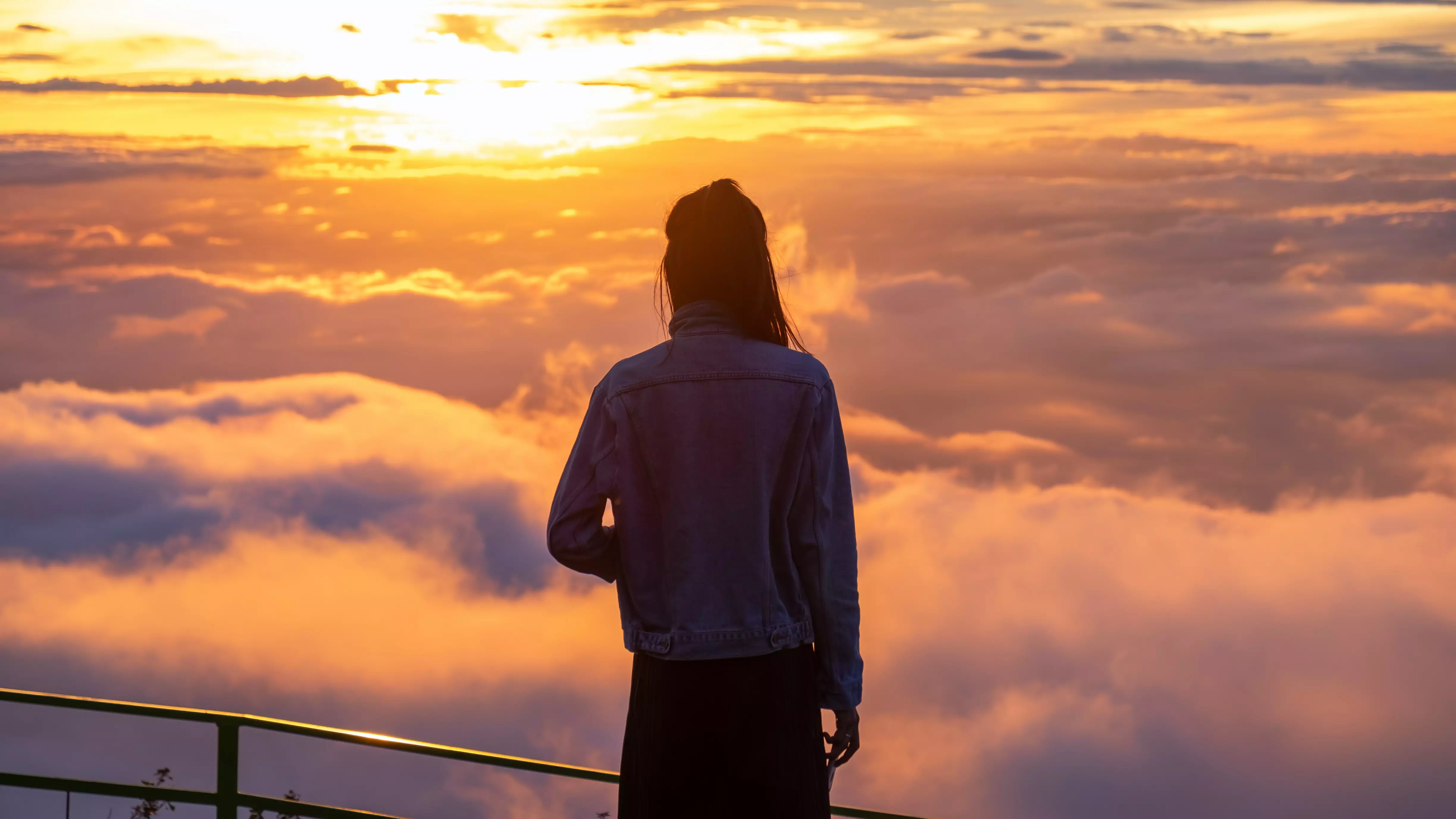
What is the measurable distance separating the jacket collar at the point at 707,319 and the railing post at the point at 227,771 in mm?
3144

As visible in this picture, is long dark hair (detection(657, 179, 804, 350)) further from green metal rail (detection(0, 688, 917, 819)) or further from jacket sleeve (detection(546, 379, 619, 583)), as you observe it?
green metal rail (detection(0, 688, 917, 819))

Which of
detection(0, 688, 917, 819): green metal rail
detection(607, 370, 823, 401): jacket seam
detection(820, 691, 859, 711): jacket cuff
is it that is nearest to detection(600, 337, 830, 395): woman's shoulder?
detection(607, 370, 823, 401): jacket seam

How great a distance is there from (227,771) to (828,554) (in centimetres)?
336

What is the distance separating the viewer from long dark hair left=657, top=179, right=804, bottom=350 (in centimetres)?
238

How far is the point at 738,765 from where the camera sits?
7.88 feet

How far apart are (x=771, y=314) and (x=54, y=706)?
414 cm

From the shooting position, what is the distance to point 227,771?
4.71 m

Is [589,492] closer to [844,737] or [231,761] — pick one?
[844,737]

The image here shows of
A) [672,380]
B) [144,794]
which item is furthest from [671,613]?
[144,794]

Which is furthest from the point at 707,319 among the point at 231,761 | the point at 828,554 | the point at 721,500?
the point at 231,761

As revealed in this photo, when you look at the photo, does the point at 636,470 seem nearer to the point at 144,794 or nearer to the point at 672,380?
the point at 672,380

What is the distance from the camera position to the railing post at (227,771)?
465 cm

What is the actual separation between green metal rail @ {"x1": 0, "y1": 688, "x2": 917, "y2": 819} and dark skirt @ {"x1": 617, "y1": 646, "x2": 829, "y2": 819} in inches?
61.3

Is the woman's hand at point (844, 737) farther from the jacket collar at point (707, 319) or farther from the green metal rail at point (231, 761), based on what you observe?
the green metal rail at point (231, 761)
